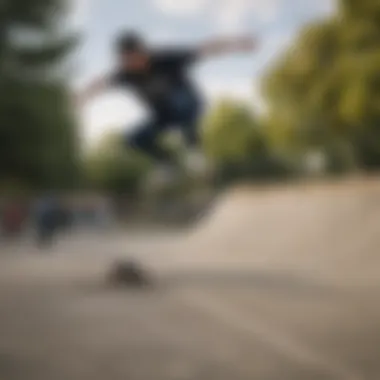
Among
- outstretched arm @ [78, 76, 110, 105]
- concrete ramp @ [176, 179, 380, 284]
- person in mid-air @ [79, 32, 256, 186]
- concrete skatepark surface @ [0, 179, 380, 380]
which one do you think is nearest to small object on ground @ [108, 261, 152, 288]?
concrete skatepark surface @ [0, 179, 380, 380]

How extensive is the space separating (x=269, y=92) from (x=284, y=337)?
67 cm

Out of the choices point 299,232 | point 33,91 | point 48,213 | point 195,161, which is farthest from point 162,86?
point 299,232

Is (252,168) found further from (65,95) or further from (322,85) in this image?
(65,95)

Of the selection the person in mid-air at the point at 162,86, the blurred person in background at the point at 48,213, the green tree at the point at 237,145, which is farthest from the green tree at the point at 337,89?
the blurred person in background at the point at 48,213

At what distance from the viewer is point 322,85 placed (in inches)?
72.6

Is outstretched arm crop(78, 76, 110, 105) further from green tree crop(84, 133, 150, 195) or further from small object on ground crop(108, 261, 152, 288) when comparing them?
small object on ground crop(108, 261, 152, 288)

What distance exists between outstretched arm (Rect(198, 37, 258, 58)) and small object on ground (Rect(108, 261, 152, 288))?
0.61m

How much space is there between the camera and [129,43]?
5.84ft

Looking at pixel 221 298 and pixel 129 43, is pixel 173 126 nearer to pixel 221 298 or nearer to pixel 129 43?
pixel 129 43

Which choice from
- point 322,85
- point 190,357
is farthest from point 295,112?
point 190,357

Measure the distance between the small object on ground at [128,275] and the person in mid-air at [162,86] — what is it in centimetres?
27

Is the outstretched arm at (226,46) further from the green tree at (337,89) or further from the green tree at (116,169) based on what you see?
the green tree at (116,169)

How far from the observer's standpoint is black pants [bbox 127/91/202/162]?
1796 mm

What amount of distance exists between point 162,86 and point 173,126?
11 centimetres
